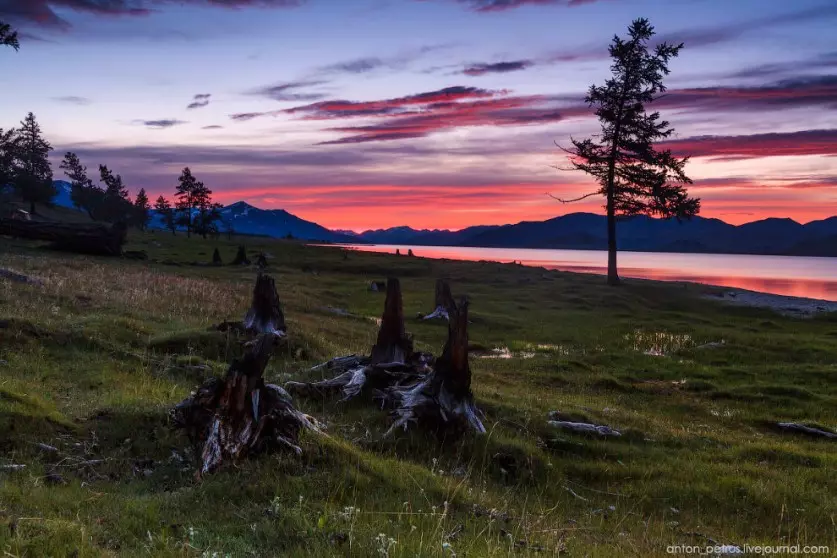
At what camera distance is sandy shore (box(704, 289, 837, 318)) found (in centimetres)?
4094

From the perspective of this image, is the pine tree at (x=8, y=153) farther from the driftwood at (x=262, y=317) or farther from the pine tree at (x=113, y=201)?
the driftwood at (x=262, y=317)

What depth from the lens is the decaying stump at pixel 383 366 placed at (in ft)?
39.9

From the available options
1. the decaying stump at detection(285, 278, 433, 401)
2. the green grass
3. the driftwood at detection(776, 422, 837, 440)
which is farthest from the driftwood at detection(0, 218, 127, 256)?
the driftwood at detection(776, 422, 837, 440)

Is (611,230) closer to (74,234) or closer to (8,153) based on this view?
(74,234)

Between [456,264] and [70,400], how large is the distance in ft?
192

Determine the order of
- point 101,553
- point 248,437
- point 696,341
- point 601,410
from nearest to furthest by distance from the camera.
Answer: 1. point 101,553
2. point 248,437
3. point 601,410
4. point 696,341

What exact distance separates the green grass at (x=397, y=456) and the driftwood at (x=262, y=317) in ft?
2.36

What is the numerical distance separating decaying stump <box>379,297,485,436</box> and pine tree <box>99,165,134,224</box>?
366 feet

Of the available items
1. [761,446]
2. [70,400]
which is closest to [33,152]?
[70,400]

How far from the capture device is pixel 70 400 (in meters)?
9.88

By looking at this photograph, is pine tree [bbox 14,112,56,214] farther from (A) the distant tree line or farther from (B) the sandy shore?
(B) the sandy shore

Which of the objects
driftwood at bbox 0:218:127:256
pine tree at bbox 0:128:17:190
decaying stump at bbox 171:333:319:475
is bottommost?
decaying stump at bbox 171:333:319:475

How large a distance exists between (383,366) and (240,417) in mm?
5000

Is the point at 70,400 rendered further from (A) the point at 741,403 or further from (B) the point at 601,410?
(A) the point at 741,403
